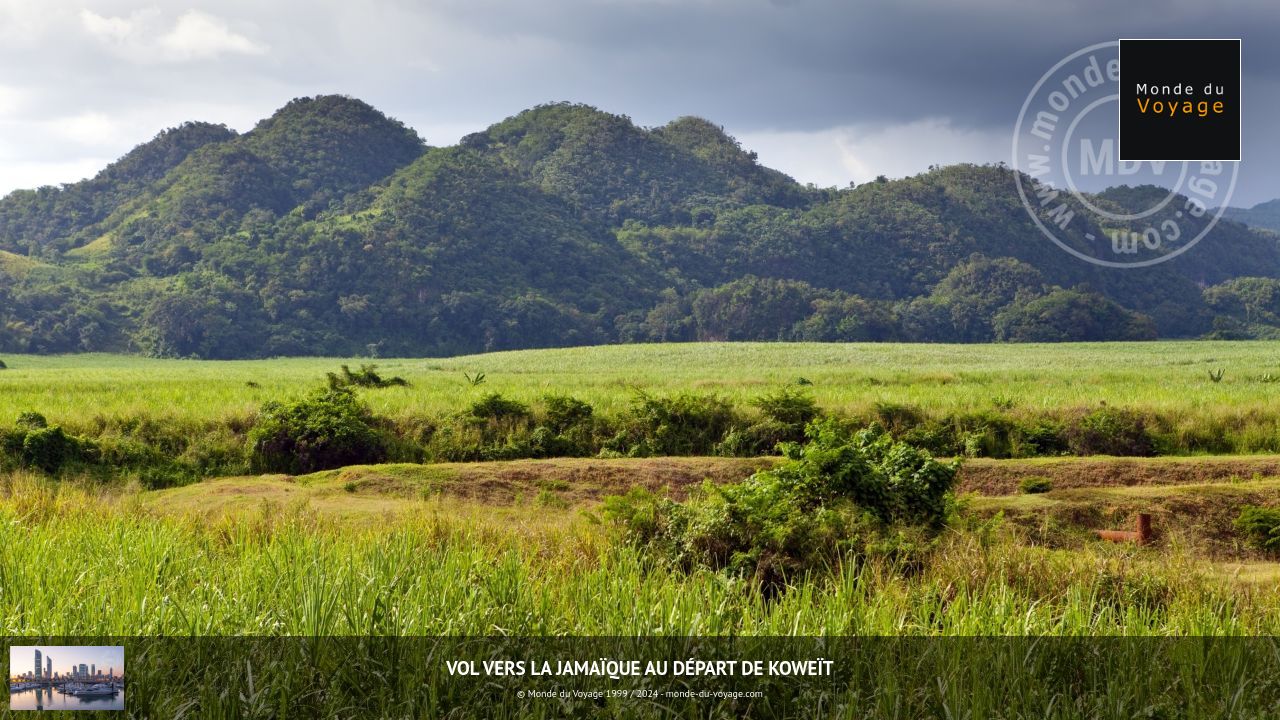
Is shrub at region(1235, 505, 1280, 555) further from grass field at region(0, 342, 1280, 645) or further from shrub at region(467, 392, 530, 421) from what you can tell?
shrub at region(467, 392, 530, 421)

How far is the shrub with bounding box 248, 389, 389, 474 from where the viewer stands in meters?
20.3

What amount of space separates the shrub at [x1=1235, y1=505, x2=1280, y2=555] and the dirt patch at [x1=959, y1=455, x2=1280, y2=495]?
12.7ft

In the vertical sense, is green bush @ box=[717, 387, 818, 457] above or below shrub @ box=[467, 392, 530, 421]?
below

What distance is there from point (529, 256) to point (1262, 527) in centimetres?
10754

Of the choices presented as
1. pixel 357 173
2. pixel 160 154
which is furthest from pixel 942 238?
pixel 160 154

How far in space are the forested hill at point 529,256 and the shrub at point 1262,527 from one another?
84.5 meters

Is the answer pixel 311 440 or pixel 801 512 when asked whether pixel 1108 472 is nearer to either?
pixel 801 512

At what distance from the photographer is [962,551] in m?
8.65

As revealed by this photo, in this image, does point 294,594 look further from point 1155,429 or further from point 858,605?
point 1155,429

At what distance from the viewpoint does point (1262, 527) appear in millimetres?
12914

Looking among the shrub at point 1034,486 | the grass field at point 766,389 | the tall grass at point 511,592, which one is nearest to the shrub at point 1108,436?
the grass field at point 766,389

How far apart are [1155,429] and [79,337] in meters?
89.3

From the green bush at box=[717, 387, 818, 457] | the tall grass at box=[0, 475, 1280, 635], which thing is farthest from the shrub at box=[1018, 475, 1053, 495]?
the tall grass at box=[0, 475, 1280, 635]

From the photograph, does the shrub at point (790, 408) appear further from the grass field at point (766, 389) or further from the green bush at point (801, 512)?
the green bush at point (801, 512)
